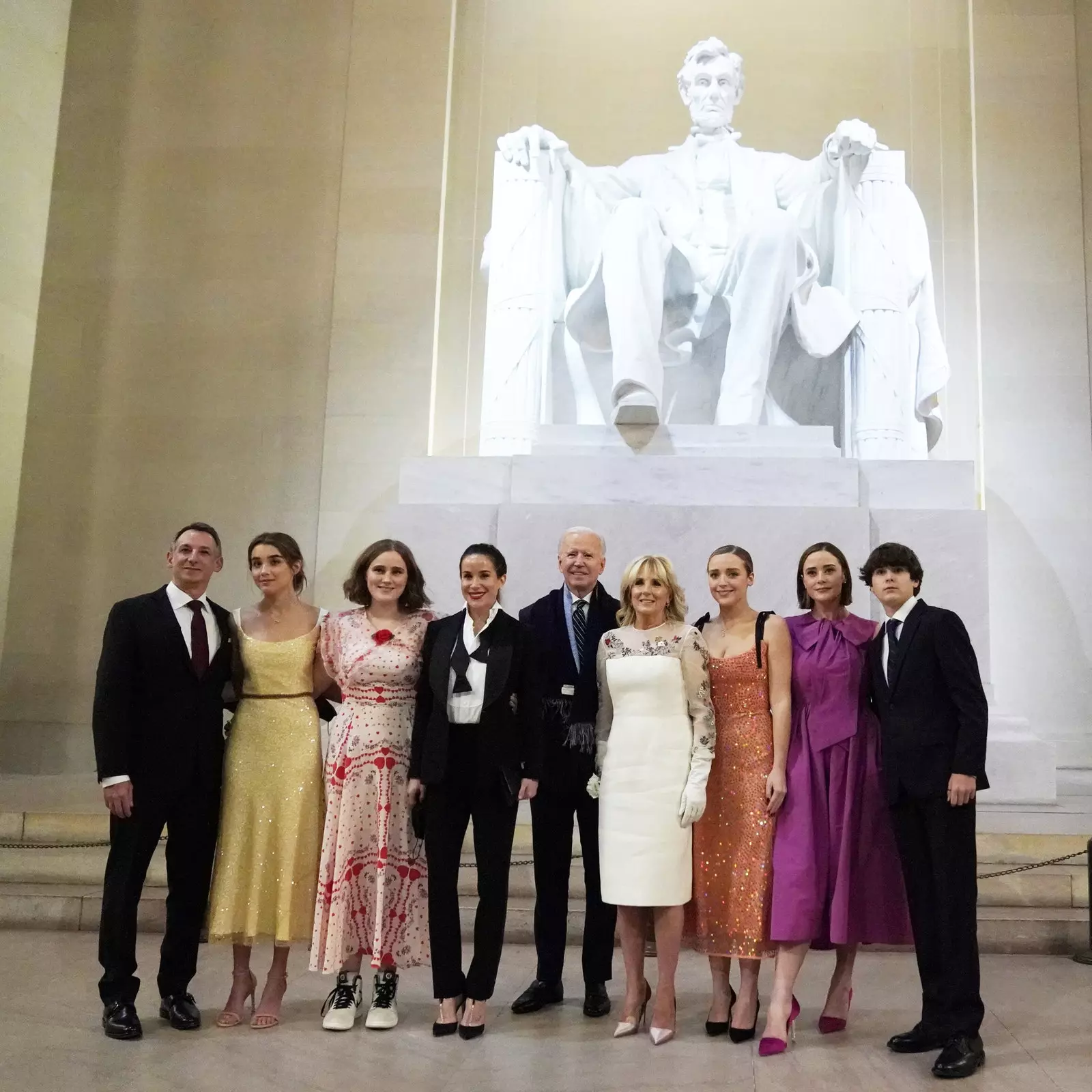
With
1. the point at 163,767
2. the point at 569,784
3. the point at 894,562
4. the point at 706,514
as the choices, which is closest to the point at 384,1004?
the point at 569,784

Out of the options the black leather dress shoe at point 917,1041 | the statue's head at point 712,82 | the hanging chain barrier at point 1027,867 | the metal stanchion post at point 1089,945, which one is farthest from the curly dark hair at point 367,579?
the statue's head at point 712,82

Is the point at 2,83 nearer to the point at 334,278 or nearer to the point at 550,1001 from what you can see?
the point at 334,278

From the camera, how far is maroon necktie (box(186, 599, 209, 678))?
3.21 metres

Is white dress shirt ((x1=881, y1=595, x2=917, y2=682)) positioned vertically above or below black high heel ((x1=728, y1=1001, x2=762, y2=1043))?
above

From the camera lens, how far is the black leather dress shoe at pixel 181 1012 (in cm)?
306

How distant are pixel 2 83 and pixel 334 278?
7.89 ft

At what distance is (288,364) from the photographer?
7551mm

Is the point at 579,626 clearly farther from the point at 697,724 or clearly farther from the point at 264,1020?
the point at 264,1020

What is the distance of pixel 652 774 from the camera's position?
309cm

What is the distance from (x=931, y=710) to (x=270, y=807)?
6.02 ft

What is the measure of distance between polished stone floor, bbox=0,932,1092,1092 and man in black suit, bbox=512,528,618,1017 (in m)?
0.12

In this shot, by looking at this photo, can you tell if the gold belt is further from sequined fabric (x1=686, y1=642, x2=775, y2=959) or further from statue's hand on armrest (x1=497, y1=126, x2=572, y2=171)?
statue's hand on armrest (x1=497, y1=126, x2=572, y2=171)

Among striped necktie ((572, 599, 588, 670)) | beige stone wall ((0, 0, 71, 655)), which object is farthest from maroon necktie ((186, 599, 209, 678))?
beige stone wall ((0, 0, 71, 655))

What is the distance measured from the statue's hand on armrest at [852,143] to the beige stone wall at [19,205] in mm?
5186
